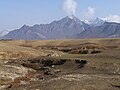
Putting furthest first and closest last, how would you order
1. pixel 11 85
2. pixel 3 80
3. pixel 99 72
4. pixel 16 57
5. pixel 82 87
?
1. pixel 16 57
2. pixel 99 72
3. pixel 3 80
4. pixel 11 85
5. pixel 82 87

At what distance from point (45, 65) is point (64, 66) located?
5.80 metres

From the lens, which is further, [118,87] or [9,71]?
[9,71]

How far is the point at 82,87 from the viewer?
36.4m

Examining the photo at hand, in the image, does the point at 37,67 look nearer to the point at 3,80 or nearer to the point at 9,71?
the point at 9,71

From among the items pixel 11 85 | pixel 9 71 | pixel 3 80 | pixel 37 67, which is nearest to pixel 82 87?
pixel 11 85

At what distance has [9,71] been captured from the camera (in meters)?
51.6

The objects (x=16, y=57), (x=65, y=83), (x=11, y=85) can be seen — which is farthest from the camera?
(x=16, y=57)

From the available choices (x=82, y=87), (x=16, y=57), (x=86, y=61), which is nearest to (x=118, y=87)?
(x=82, y=87)

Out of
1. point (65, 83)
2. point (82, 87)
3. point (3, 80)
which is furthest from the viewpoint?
point (3, 80)

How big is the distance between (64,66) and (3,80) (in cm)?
1545

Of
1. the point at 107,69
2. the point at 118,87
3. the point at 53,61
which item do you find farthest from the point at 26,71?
the point at 118,87

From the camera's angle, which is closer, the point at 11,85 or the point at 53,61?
the point at 11,85

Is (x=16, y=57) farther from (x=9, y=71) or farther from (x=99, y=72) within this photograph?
(x=99, y=72)

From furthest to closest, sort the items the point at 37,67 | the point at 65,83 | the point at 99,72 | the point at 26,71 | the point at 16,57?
the point at 16,57 → the point at 37,67 → the point at 26,71 → the point at 99,72 → the point at 65,83
